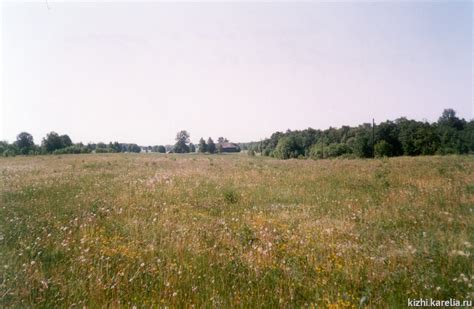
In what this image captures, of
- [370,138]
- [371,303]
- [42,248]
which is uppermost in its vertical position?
[370,138]

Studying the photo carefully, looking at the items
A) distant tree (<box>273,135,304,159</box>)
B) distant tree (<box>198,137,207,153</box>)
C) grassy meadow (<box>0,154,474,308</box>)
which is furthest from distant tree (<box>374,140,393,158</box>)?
distant tree (<box>198,137,207,153</box>)

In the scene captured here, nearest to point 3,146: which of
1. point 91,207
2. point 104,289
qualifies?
point 91,207

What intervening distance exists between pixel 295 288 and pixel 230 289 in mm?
913

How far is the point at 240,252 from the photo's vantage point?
4230mm

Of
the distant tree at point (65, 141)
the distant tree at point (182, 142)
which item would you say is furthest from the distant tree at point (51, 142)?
the distant tree at point (182, 142)

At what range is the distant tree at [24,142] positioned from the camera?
253 ft

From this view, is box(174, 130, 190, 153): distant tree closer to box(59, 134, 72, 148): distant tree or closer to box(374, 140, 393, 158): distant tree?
box(59, 134, 72, 148): distant tree

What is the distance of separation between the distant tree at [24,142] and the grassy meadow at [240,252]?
93.5 metres

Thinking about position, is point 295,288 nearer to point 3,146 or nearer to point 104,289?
point 104,289

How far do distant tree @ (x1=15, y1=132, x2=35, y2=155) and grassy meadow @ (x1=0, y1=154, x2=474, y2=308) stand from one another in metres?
93.5

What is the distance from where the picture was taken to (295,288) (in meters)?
3.21

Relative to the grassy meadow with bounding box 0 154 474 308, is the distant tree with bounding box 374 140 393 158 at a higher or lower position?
higher

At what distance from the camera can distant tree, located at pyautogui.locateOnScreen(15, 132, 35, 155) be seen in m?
77.1

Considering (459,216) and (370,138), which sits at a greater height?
(370,138)
